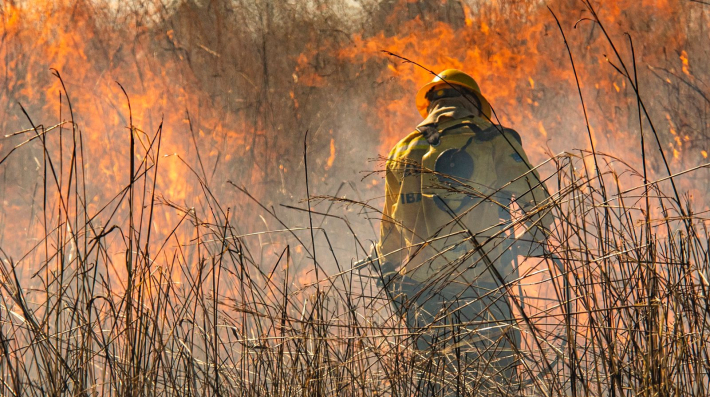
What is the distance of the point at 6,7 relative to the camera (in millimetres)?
11734

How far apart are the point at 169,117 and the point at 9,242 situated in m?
2.96

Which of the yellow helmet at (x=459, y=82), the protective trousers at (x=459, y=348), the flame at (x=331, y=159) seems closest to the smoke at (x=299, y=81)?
the flame at (x=331, y=159)

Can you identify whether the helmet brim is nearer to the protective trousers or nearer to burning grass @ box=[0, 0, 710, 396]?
the protective trousers

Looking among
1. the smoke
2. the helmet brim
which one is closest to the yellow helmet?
the helmet brim

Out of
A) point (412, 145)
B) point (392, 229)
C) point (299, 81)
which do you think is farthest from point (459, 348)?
point (299, 81)

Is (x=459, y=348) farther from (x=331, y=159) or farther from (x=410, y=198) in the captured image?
(x=331, y=159)

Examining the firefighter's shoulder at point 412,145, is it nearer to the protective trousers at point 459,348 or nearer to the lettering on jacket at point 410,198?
the lettering on jacket at point 410,198

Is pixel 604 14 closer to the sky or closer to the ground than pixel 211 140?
closer to the sky

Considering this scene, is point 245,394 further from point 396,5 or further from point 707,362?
point 396,5

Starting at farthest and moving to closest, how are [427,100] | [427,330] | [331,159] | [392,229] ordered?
[331,159] → [427,100] → [392,229] → [427,330]

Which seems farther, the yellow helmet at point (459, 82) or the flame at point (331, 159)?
the flame at point (331, 159)

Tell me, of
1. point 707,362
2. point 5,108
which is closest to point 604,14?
point 5,108

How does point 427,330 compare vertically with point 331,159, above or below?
below

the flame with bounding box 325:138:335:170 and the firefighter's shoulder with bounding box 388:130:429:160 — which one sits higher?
the flame with bounding box 325:138:335:170
